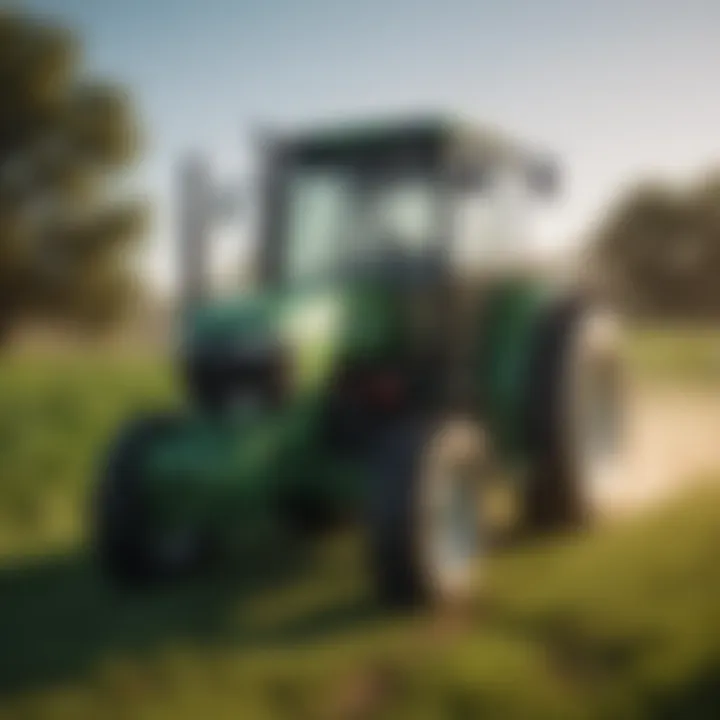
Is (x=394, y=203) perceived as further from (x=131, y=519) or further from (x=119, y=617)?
(x=119, y=617)

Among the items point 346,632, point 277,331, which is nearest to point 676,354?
point 277,331

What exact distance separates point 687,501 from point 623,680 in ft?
3.28

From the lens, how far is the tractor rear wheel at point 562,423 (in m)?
2.79

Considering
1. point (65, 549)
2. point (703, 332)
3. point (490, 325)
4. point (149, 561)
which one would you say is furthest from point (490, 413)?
point (65, 549)

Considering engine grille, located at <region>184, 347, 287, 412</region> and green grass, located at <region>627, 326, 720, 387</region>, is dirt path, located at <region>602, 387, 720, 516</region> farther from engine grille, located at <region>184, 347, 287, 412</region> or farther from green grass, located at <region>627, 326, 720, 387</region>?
engine grille, located at <region>184, 347, 287, 412</region>

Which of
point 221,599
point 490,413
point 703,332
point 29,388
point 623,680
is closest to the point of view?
point 623,680

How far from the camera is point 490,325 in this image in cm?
276

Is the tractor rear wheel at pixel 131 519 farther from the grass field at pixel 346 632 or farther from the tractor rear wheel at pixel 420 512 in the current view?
the tractor rear wheel at pixel 420 512

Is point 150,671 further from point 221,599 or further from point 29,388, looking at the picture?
point 29,388

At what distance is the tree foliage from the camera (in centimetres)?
196

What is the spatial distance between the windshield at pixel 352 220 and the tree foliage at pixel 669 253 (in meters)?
0.47

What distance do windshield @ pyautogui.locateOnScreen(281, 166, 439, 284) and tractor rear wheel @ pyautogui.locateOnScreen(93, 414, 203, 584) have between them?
1.47 feet

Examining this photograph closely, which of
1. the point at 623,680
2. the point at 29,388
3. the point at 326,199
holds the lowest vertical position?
the point at 623,680

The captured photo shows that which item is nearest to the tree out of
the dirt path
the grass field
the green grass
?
the grass field
